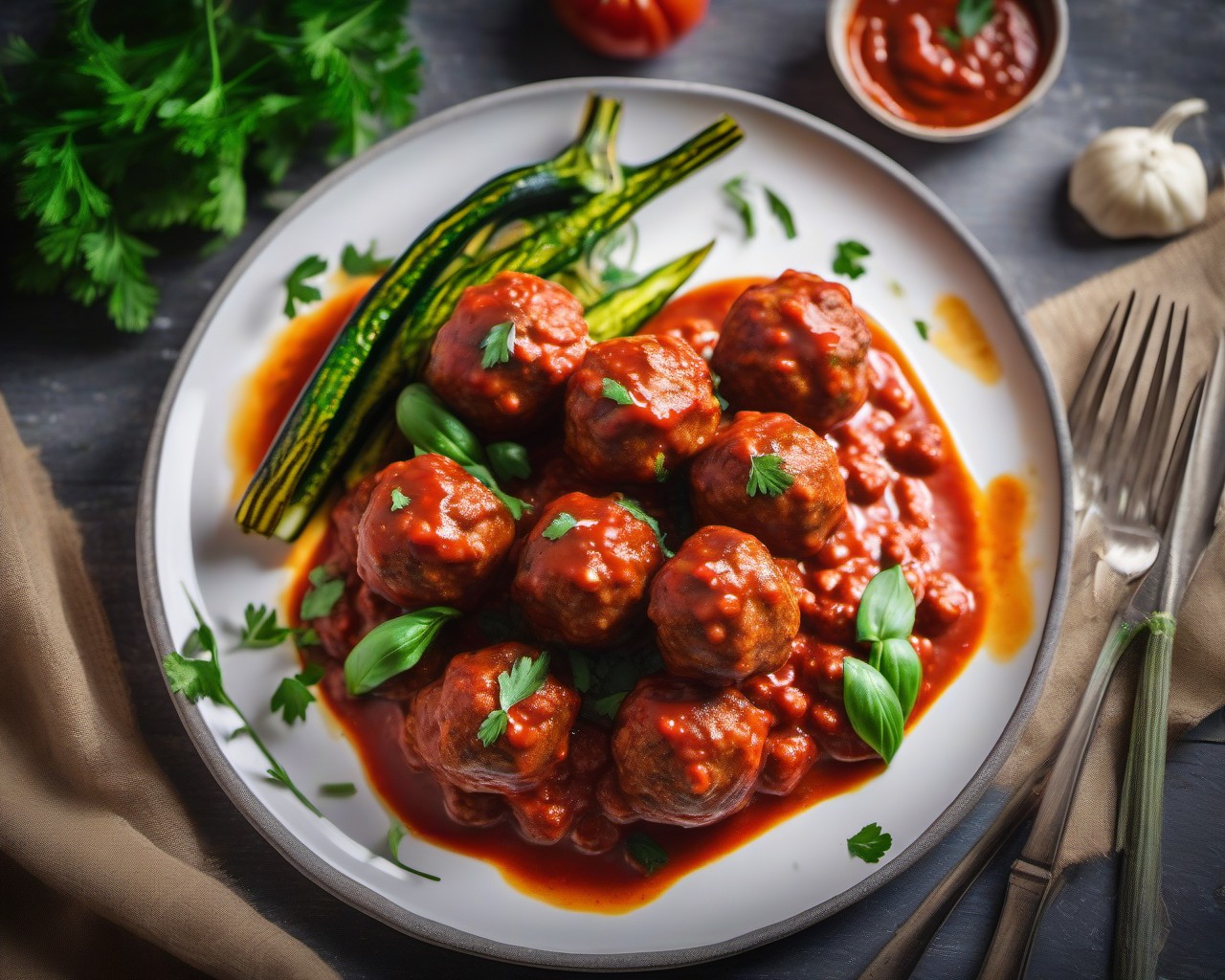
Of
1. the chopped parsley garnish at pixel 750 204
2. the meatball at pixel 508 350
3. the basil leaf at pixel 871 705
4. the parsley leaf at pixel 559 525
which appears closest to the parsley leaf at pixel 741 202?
the chopped parsley garnish at pixel 750 204

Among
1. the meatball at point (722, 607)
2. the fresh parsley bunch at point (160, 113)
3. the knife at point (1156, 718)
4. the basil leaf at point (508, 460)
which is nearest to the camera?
the meatball at point (722, 607)

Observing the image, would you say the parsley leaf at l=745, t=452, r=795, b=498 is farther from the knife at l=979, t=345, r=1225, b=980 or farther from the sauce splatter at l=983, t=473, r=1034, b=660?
the knife at l=979, t=345, r=1225, b=980

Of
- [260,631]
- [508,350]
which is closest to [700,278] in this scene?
[508,350]

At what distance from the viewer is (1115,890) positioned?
12.0 ft

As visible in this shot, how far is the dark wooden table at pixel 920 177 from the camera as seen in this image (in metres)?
3.69

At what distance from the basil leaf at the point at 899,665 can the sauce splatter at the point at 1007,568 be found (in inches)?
18.2

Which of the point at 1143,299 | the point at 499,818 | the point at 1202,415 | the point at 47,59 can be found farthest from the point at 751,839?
the point at 47,59

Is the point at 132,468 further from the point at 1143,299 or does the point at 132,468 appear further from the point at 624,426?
the point at 1143,299

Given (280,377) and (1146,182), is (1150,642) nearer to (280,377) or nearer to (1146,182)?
(1146,182)

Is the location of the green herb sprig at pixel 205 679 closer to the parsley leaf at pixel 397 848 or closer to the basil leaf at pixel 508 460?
the parsley leaf at pixel 397 848

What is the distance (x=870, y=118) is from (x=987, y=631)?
2360mm

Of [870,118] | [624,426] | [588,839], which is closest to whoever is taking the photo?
[624,426]

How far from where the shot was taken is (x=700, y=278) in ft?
14.0

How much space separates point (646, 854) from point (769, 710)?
0.67m
